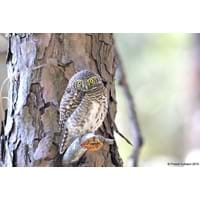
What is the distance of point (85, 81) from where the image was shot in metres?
1.50

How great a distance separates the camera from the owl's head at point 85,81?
1.50m

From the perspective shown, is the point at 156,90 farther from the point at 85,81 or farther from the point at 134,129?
the point at 85,81

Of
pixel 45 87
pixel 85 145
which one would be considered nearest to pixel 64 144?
pixel 85 145

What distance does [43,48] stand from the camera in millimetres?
1521

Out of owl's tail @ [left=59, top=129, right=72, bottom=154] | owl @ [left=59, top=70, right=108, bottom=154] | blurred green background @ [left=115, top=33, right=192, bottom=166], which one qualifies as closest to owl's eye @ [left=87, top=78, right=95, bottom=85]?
owl @ [left=59, top=70, right=108, bottom=154]

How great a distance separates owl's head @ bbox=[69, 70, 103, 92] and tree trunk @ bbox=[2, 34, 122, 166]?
0.02 m

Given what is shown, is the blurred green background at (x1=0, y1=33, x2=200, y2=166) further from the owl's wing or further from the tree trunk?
the owl's wing

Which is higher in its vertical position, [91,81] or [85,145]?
[91,81]

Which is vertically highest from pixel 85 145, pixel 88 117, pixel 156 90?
pixel 156 90

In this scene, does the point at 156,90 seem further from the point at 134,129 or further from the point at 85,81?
the point at 85,81

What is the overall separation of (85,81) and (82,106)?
0.10 metres

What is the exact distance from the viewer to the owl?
4.88ft
